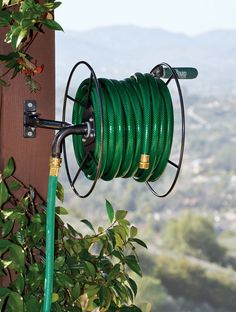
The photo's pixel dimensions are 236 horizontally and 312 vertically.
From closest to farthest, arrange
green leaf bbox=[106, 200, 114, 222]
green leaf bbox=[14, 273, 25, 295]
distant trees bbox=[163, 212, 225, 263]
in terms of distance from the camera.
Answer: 1. green leaf bbox=[14, 273, 25, 295]
2. green leaf bbox=[106, 200, 114, 222]
3. distant trees bbox=[163, 212, 225, 263]

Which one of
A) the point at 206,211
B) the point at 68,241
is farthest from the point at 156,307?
the point at 68,241

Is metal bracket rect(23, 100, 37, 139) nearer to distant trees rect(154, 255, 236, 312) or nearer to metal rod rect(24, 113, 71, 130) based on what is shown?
metal rod rect(24, 113, 71, 130)

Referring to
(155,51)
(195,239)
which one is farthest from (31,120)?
(195,239)

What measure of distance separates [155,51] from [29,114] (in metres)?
4.36

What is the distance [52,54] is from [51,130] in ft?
0.53

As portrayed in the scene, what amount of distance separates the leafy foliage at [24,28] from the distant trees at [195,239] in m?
4.52

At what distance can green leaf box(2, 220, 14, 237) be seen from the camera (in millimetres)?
1534

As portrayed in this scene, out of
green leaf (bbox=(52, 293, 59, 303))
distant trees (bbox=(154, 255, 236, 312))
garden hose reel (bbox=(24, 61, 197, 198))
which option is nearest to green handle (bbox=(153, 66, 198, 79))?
garden hose reel (bbox=(24, 61, 197, 198))

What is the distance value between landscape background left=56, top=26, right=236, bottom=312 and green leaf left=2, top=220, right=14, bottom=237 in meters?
3.96

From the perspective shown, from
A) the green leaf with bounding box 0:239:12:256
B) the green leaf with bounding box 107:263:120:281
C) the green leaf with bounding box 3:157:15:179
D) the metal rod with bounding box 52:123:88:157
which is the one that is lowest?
the green leaf with bounding box 107:263:120:281

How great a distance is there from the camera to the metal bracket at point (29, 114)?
1574 mm

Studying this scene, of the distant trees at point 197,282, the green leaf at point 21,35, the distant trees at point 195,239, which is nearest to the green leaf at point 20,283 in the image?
the green leaf at point 21,35

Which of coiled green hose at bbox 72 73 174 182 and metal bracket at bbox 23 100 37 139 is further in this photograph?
metal bracket at bbox 23 100 37 139

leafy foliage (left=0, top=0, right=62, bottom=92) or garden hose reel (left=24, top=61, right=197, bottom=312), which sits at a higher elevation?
leafy foliage (left=0, top=0, right=62, bottom=92)
